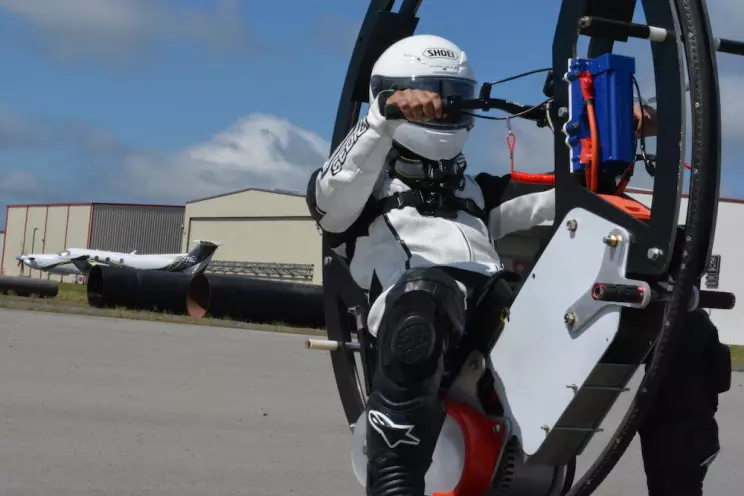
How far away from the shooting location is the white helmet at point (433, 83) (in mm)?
3045

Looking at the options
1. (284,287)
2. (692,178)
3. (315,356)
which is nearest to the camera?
(692,178)

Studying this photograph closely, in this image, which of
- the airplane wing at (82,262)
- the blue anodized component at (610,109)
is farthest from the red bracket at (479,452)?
the airplane wing at (82,262)

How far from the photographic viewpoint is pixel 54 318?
12305 mm

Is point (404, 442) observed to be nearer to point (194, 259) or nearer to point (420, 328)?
point (420, 328)

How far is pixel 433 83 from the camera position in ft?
9.97

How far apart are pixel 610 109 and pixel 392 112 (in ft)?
2.25

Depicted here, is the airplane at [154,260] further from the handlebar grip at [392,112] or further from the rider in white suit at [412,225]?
the handlebar grip at [392,112]

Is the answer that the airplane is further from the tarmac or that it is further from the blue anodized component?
the blue anodized component

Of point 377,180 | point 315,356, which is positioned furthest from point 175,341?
point 377,180

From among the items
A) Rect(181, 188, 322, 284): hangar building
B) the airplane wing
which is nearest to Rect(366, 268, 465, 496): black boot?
Rect(181, 188, 322, 284): hangar building

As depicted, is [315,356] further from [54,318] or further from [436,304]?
[436,304]

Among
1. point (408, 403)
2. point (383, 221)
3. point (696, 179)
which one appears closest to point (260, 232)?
point (383, 221)

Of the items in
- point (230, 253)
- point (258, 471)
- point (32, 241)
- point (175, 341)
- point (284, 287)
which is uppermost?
point (258, 471)

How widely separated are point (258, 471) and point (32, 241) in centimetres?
6253
